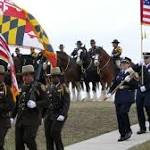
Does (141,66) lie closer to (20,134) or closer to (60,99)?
(60,99)

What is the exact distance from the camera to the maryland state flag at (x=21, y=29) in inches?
528

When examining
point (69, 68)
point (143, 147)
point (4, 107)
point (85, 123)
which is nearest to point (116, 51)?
point (69, 68)

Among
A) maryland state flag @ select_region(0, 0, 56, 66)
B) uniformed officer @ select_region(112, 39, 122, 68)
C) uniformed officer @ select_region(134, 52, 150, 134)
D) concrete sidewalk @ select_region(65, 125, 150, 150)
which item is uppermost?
maryland state flag @ select_region(0, 0, 56, 66)

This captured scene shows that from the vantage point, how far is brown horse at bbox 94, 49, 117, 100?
86.1 ft

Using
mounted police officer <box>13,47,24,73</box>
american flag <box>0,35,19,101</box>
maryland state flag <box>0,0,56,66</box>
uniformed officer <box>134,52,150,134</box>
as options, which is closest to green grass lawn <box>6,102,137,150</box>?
uniformed officer <box>134,52,150,134</box>

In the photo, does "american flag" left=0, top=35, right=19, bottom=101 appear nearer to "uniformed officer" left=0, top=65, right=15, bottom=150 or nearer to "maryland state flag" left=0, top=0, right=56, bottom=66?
"uniformed officer" left=0, top=65, right=15, bottom=150

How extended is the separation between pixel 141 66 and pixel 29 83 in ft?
18.0

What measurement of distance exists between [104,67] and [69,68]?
4.58 ft

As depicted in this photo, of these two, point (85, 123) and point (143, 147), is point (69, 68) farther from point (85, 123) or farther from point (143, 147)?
point (143, 147)

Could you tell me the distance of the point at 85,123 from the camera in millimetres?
19562

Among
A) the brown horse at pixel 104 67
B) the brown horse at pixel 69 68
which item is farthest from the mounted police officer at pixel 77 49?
the brown horse at pixel 104 67

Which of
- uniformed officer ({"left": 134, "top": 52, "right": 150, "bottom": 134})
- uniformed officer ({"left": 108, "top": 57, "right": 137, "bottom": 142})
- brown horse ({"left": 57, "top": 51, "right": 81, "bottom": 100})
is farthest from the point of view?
brown horse ({"left": 57, "top": 51, "right": 81, "bottom": 100})

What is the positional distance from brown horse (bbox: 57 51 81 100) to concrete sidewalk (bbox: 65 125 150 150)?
8980 mm

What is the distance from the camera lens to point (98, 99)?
26.6m
